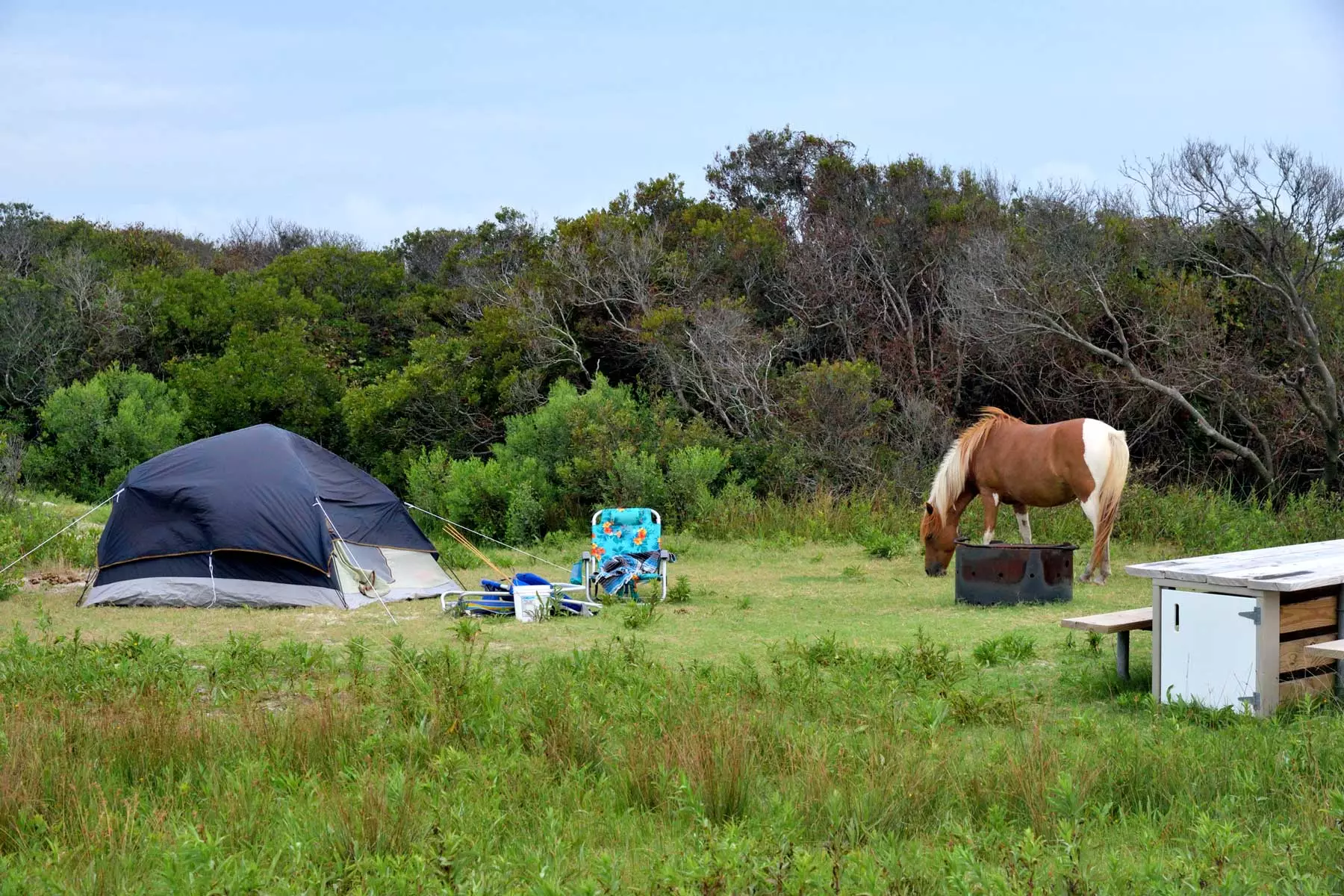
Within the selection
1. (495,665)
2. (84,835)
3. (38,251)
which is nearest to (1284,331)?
(495,665)

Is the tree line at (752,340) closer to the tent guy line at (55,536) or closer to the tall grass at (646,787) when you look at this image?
the tent guy line at (55,536)

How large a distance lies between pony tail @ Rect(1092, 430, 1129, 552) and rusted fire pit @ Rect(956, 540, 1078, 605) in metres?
1.14

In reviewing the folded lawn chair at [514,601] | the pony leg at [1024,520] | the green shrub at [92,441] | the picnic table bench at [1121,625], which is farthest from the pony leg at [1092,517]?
the green shrub at [92,441]

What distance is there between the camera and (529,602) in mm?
8680

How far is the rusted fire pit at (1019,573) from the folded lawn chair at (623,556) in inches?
93.4

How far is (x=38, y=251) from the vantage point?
29.7 meters

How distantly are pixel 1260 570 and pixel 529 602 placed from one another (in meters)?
5.00

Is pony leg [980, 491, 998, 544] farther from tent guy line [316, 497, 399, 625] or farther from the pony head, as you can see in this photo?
tent guy line [316, 497, 399, 625]

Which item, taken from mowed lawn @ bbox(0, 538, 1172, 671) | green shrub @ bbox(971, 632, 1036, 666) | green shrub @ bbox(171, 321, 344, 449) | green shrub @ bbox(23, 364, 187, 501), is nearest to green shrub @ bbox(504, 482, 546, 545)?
mowed lawn @ bbox(0, 538, 1172, 671)

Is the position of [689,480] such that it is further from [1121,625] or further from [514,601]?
[1121,625]

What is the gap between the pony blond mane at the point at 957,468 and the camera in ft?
35.3

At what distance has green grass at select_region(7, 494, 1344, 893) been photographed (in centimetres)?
330

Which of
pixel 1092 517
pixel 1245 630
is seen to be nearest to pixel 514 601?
pixel 1092 517

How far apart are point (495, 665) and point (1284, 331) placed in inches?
601
